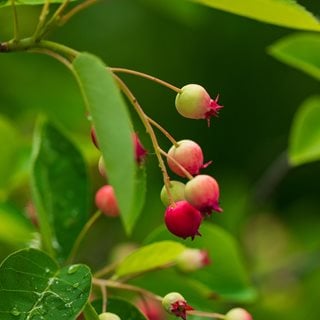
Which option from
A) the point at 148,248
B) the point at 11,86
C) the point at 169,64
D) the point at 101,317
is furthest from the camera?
the point at 169,64

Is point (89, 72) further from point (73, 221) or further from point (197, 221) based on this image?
point (73, 221)

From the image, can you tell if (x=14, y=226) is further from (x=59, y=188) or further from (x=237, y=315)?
(x=237, y=315)

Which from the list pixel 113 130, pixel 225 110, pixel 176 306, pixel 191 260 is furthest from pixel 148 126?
pixel 225 110

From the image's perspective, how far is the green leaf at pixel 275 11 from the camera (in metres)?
1.54

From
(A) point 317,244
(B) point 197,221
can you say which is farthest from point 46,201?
(A) point 317,244

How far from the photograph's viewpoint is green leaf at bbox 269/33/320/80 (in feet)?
8.54

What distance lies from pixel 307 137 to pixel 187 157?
116cm

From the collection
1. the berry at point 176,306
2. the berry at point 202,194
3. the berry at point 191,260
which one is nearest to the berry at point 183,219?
the berry at point 202,194

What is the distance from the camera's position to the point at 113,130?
1308 millimetres

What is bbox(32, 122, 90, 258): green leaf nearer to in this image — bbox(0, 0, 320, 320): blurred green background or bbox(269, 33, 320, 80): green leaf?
bbox(269, 33, 320, 80): green leaf

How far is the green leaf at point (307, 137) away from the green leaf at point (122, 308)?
0.91m

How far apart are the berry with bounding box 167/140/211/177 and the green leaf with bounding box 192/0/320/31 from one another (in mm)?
225

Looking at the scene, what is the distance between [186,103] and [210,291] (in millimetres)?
767

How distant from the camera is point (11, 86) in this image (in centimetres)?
334
